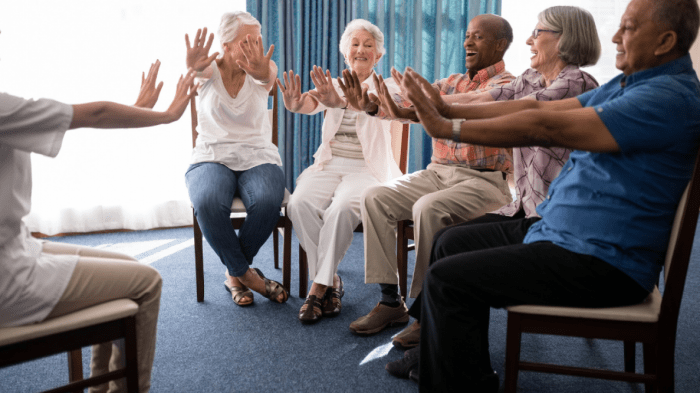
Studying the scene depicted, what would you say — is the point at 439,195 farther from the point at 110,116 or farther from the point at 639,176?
the point at 110,116

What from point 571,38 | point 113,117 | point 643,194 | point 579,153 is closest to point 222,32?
point 113,117

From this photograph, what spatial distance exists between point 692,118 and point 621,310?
44cm

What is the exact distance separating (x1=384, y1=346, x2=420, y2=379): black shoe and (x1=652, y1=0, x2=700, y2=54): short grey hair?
113 cm

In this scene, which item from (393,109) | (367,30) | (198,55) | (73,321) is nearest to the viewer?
(73,321)

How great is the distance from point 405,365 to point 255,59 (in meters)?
1.45

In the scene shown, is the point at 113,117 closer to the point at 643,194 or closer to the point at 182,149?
the point at 643,194

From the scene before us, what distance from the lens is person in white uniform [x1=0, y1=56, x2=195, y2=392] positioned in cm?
99

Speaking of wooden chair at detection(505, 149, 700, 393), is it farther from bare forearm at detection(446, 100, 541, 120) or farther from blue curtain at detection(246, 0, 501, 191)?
blue curtain at detection(246, 0, 501, 191)

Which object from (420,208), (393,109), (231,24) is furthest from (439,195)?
(231,24)

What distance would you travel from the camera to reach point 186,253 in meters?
3.03

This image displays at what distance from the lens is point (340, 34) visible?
12.1 ft

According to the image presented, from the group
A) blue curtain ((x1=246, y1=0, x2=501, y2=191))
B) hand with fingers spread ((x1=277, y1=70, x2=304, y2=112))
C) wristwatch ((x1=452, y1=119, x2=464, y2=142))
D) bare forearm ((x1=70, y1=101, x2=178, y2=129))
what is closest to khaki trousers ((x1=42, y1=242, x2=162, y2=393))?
bare forearm ((x1=70, y1=101, x2=178, y2=129))

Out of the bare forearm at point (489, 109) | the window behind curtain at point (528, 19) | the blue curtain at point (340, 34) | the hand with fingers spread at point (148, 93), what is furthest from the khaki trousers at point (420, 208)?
the window behind curtain at point (528, 19)

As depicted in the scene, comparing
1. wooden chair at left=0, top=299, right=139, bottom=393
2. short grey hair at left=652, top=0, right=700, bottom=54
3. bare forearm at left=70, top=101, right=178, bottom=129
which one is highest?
short grey hair at left=652, top=0, right=700, bottom=54
